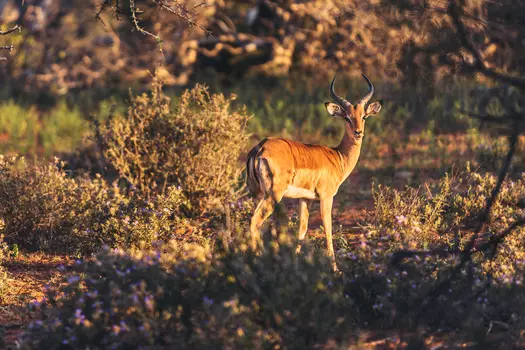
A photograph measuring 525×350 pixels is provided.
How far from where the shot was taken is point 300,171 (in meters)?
8.30

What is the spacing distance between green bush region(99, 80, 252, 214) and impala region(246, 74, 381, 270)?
3.93ft

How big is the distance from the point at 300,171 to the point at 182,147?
1.86 metres

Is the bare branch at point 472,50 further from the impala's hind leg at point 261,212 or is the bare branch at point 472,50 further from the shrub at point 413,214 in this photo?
the impala's hind leg at point 261,212

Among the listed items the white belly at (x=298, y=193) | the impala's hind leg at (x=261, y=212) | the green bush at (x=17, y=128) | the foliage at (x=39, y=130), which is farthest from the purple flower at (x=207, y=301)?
the green bush at (x=17, y=128)

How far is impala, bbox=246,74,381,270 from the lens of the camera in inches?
316

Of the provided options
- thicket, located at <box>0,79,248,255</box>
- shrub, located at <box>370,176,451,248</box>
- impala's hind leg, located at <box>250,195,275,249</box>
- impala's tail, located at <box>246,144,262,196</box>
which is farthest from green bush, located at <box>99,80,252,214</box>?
shrub, located at <box>370,176,451,248</box>

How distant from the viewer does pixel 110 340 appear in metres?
5.42

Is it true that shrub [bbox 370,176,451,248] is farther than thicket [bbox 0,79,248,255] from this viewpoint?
No

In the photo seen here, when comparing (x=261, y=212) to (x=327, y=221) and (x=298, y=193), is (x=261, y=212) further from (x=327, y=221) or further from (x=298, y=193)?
(x=327, y=221)

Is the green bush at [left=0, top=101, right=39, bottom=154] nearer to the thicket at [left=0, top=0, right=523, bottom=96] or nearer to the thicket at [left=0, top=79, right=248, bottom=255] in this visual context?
the thicket at [left=0, top=0, right=523, bottom=96]

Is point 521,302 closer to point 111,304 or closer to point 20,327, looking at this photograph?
point 111,304

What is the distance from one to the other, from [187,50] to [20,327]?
1243cm

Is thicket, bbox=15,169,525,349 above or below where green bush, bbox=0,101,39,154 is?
above

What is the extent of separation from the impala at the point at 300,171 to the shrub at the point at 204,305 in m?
1.93
